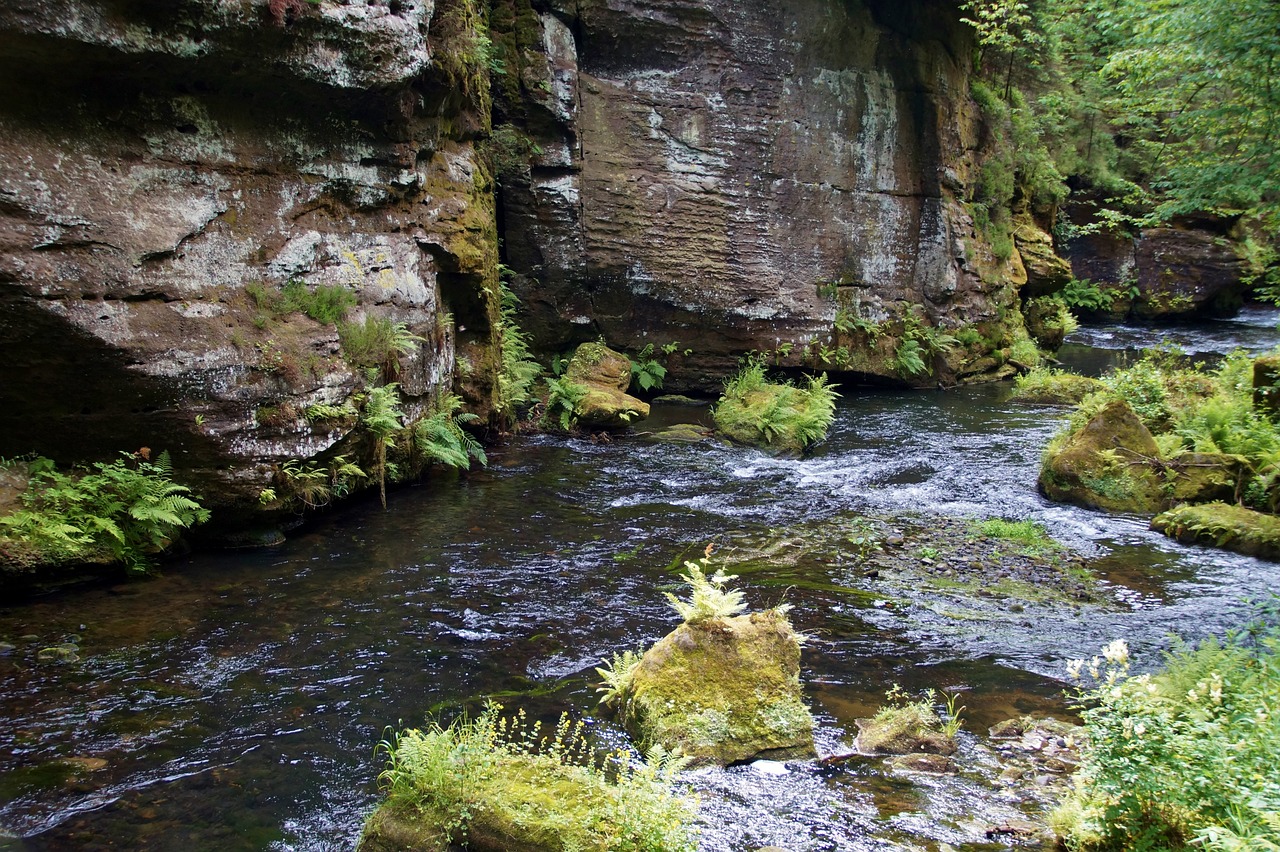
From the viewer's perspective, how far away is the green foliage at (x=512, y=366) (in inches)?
547

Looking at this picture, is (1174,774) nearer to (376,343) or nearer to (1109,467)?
(1109,467)

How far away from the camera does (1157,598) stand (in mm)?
7344

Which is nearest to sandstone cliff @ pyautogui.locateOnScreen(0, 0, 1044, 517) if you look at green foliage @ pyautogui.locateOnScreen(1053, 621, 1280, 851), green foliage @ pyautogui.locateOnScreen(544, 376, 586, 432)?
green foliage @ pyautogui.locateOnScreen(544, 376, 586, 432)

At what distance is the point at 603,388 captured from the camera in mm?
15234

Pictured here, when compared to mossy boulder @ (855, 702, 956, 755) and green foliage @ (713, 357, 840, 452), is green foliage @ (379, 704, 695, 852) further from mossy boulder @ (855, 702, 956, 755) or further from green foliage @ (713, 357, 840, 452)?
green foliage @ (713, 357, 840, 452)

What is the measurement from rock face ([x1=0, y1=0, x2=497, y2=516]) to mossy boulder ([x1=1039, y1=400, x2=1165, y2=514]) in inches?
340

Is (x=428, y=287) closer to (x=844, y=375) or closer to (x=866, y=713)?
(x=866, y=713)

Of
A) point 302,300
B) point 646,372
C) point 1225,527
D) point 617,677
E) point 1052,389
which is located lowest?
point 617,677

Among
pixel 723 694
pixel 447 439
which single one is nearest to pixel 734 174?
pixel 447 439

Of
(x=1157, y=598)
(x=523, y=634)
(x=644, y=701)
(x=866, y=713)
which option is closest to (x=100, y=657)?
(x=523, y=634)

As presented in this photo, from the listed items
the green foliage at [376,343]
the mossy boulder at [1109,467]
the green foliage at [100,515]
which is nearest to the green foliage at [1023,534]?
the mossy boulder at [1109,467]

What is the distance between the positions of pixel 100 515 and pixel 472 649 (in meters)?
3.91

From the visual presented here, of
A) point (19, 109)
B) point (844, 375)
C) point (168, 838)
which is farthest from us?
point (844, 375)

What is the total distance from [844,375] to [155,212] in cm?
1456
